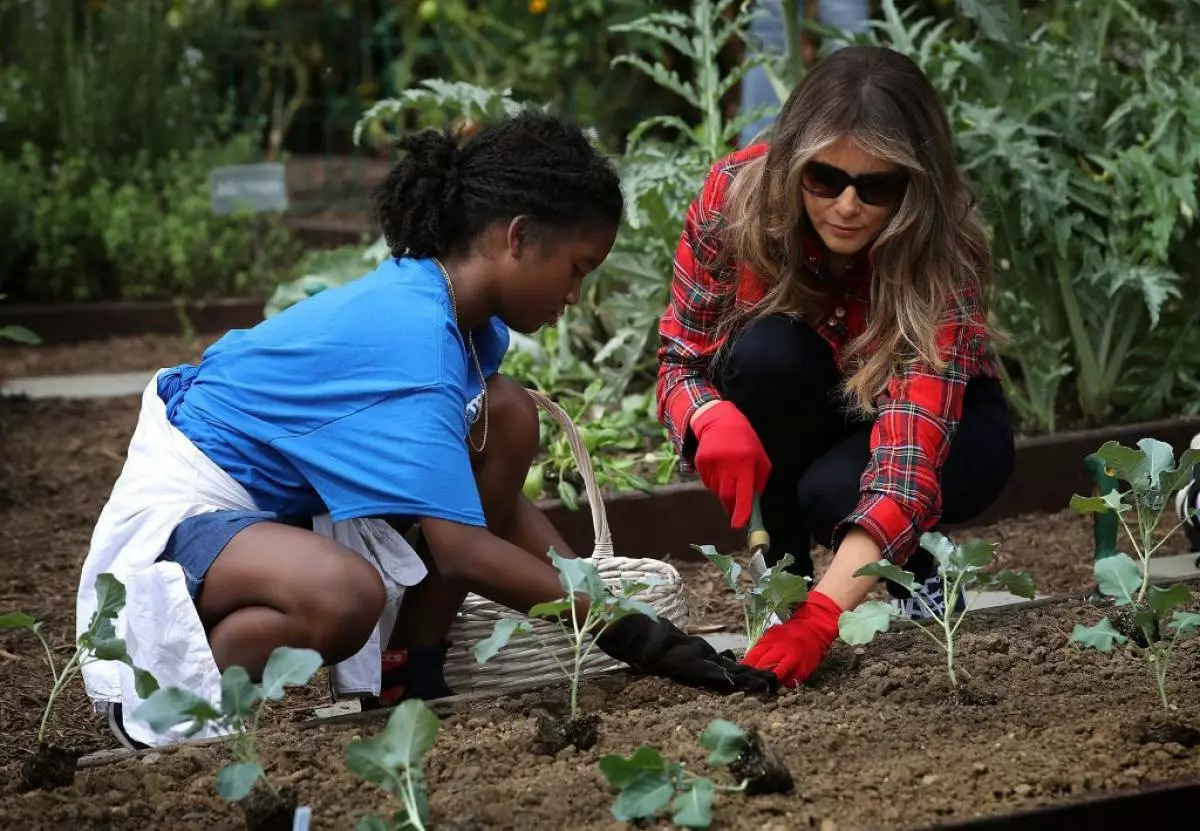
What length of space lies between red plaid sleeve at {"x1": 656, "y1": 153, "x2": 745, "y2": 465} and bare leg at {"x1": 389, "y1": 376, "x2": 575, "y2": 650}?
0.93 feet

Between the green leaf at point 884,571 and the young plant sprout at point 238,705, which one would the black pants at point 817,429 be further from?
the young plant sprout at point 238,705

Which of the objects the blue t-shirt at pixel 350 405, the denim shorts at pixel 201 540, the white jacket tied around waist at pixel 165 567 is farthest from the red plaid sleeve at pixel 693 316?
the denim shorts at pixel 201 540

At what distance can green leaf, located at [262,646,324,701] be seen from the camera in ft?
6.23

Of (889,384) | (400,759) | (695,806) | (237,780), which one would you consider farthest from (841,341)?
(237,780)

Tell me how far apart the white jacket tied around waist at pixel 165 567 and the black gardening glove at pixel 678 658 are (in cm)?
37

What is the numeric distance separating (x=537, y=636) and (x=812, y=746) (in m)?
0.61

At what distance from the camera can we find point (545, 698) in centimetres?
247

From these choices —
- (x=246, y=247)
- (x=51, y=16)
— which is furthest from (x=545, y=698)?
(x=51, y=16)

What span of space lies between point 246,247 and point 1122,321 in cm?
409

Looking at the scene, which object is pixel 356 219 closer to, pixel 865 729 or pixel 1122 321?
pixel 1122 321

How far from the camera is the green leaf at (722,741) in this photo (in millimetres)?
1883

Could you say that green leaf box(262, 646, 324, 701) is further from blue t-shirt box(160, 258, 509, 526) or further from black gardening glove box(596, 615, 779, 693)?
black gardening glove box(596, 615, 779, 693)

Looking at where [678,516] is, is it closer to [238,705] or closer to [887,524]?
[887,524]

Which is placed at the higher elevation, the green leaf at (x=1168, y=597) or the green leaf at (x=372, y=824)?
the green leaf at (x=1168, y=597)
